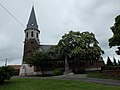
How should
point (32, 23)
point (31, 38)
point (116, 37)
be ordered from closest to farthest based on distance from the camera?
point (116, 37), point (31, 38), point (32, 23)

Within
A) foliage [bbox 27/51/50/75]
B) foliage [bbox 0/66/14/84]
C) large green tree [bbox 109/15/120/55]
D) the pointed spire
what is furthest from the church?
foliage [bbox 0/66/14/84]

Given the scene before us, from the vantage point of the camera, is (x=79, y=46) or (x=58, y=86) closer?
(x=58, y=86)

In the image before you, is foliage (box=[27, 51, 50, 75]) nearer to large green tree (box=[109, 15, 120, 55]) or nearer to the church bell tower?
the church bell tower

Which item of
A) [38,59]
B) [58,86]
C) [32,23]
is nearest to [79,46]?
[38,59]

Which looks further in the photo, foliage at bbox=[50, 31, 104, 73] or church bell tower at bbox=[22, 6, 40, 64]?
church bell tower at bbox=[22, 6, 40, 64]

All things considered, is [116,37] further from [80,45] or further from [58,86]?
[80,45]

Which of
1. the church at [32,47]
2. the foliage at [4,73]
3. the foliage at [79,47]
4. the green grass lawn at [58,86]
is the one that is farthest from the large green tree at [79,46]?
the green grass lawn at [58,86]

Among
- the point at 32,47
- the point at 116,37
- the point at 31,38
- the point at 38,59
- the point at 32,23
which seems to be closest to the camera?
the point at 116,37

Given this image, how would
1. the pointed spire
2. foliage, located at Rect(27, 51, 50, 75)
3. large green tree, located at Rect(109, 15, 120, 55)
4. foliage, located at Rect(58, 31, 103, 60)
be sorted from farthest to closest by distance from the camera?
the pointed spire < foliage, located at Rect(27, 51, 50, 75) < foliage, located at Rect(58, 31, 103, 60) < large green tree, located at Rect(109, 15, 120, 55)

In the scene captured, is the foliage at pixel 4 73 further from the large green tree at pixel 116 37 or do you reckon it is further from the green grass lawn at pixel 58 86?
the large green tree at pixel 116 37

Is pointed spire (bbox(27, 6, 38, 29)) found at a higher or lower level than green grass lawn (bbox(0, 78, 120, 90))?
higher

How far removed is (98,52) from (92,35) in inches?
210

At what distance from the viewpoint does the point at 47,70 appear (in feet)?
184

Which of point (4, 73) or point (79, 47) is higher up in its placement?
point (79, 47)
